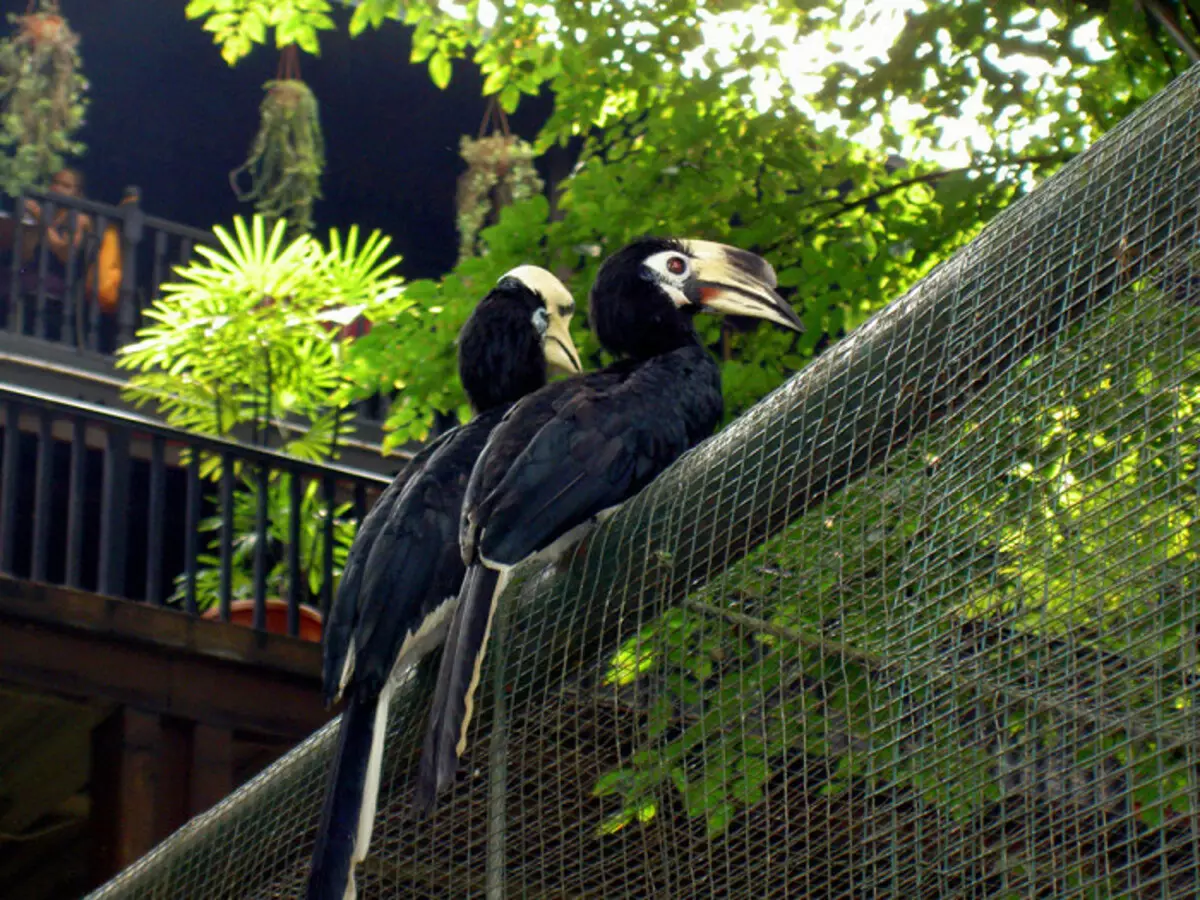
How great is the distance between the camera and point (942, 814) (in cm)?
156

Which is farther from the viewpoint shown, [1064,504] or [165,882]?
[165,882]

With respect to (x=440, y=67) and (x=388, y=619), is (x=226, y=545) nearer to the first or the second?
(x=440, y=67)

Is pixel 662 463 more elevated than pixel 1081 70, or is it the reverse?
pixel 1081 70

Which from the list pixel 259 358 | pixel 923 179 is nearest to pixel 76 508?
pixel 259 358

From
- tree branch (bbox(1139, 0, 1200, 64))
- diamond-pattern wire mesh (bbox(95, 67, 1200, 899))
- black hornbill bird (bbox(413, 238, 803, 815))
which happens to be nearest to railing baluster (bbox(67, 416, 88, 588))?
black hornbill bird (bbox(413, 238, 803, 815))

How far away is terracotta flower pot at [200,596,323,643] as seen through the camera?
7516 millimetres

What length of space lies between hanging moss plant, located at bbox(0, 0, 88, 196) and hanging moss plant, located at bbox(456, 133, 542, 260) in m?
2.20

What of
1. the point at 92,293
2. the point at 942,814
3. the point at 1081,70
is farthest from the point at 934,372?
the point at 92,293

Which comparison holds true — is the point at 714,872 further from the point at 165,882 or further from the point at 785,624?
the point at 165,882

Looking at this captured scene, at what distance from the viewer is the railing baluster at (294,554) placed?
7.05m

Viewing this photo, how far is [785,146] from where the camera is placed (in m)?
6.30

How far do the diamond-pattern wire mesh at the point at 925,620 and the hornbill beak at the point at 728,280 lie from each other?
1346 mm

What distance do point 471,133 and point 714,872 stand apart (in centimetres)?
993

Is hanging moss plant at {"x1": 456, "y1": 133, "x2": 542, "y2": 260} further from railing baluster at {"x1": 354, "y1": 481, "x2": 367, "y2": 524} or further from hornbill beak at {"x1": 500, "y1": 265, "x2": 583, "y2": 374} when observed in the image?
hornbill beak at {"x1": 500, "y1": 265, "x2": 583, "y2": 374}
